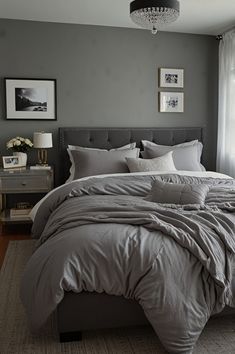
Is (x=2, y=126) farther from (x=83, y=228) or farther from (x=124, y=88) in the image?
(x=83, y=228)

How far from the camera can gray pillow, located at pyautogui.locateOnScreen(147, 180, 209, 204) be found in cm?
294

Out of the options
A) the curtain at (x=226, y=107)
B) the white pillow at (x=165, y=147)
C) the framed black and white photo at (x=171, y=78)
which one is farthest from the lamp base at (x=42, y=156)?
the curtain at (x=226, y=107)

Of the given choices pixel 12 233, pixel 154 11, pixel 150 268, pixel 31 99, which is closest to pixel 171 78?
pixel 31 99

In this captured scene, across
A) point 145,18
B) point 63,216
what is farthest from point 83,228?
point 145,18

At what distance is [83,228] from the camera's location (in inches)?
90.0

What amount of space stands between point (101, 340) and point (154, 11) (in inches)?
95.2

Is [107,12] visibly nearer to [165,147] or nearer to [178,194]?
[165,147]

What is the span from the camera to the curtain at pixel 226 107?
15.8 ft

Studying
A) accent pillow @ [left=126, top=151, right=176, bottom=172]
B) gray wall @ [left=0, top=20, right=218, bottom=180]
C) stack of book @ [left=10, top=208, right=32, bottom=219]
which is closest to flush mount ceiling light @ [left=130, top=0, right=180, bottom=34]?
accent pillow @ [left=126, top=151, right=176, bottom=172]

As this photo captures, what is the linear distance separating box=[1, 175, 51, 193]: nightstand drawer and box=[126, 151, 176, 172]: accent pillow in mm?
985

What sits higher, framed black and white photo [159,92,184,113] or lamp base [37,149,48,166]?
framed black and white photo [159,92,184,113]

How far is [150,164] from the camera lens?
14.0ft

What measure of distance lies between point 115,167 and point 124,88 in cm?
123

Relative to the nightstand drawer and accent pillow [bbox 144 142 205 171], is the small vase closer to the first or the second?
the nightstand drawer
